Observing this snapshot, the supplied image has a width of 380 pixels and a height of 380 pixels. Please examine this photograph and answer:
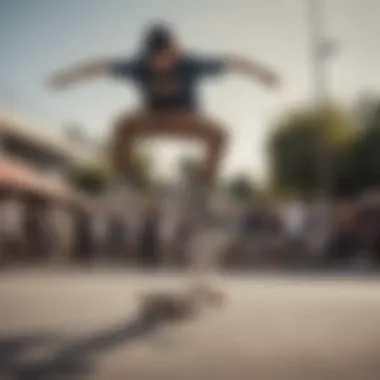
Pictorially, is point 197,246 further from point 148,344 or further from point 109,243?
point 148,344

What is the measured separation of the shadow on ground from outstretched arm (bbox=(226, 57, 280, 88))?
2.21 ft

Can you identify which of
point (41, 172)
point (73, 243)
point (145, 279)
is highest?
point (41, 172)

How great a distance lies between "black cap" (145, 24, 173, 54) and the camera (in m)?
1.43

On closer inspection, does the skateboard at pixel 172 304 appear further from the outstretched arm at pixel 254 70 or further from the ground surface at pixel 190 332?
the outstretched arm at pixel 254 70

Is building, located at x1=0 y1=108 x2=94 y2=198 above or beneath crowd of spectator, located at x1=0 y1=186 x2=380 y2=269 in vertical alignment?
above

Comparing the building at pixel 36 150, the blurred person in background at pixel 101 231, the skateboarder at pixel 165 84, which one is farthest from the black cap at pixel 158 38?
the blurred person in background at pixel 101 231

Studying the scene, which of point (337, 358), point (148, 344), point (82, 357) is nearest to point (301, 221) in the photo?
point (337, 358)

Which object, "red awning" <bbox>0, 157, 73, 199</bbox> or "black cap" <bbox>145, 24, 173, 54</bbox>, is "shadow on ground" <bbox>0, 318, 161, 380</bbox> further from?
"black cap" <bbox>145, 24, 173, 54</bbox>

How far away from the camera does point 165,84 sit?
147cm

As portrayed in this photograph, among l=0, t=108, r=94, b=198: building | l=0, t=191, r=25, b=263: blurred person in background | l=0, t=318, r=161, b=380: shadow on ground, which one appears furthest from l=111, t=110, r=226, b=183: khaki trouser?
l=0, t=318, r=161, b=380: shadow on ground

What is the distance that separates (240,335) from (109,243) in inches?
16.2

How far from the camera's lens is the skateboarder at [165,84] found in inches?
56.2

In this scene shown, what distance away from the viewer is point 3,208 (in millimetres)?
1434

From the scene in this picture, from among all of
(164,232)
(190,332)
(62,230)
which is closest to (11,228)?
(62,230)
